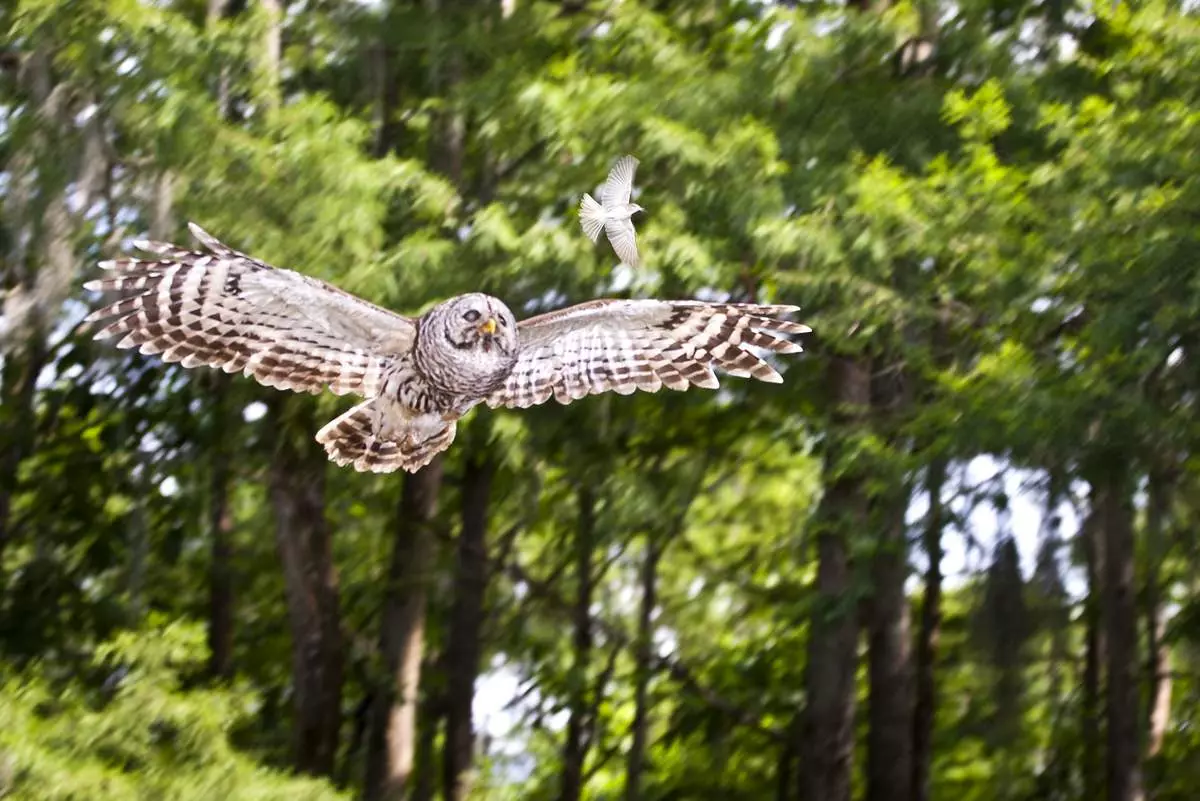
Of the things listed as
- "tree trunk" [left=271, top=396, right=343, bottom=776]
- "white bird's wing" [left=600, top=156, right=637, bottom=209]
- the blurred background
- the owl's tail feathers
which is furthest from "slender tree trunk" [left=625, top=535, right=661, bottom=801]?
"white bird's wing" [left=600, top=156, right=637, bottom=209]

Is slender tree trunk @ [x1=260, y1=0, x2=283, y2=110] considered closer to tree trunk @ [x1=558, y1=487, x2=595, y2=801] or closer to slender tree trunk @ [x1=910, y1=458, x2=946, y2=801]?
tree trunk @ [x1=558, y1=487, x2=595, y2=801]

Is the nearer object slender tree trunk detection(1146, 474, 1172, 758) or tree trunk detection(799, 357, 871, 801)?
slender tree trunk detection(1146, 474, 1172, 758)

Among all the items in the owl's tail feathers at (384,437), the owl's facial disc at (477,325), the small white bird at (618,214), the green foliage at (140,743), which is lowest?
the green foliage at (140,743)

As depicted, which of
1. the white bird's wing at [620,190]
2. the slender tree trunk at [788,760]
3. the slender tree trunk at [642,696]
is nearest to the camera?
the white bird's wing at [620,190]

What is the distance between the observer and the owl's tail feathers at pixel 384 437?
5543mm

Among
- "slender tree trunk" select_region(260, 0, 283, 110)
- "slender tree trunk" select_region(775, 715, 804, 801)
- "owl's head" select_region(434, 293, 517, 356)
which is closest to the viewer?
"owl's head" select_region(434, 293, 517, 356)

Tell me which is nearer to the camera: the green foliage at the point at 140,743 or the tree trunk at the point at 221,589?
the green foliage at the point at 140,743

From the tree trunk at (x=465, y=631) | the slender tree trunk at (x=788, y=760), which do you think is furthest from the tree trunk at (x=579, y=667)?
the slender tree trunk at (x=788, y=760)

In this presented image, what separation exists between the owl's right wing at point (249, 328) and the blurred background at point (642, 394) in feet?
8.09

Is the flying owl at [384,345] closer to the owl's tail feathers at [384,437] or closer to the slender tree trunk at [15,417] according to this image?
the owl's tail feathers at [384,437]

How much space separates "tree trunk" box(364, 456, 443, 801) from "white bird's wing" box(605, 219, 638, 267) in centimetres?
590

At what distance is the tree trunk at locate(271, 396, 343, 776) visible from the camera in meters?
9.80

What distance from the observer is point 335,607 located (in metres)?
10.3

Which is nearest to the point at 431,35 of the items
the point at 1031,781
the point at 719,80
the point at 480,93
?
the point at 480,93
